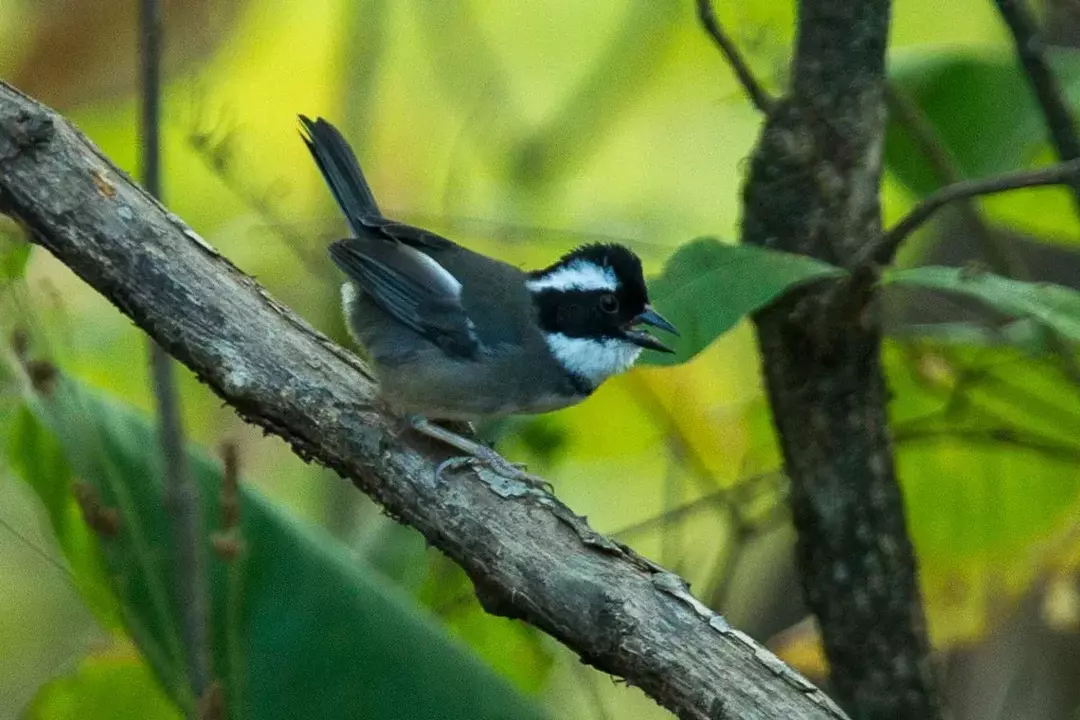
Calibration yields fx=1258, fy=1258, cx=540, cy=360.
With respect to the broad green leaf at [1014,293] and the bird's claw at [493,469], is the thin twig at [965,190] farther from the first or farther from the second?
the bird's claw at [493,469]

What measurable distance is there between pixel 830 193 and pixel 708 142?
132 inches

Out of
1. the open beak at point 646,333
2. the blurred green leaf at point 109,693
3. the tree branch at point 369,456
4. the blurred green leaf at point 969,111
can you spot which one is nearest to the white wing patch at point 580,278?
the open beak at point 646,333

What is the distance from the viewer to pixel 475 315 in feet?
10.7

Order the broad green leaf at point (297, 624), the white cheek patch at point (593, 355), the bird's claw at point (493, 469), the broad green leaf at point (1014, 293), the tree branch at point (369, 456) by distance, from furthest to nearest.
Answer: the white cheek patch at point (593, 355) → the broad green leaf at point (297, 624) → the bird's claw at point (493, 469) → the tree branch at point (369, 456) → the broad green leaf at point (1014, 293)

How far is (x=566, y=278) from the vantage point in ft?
10.6

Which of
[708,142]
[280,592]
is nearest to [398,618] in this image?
[280,592]

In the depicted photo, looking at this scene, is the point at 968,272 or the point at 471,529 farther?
the point at 471,529

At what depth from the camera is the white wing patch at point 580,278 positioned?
10.2 feet

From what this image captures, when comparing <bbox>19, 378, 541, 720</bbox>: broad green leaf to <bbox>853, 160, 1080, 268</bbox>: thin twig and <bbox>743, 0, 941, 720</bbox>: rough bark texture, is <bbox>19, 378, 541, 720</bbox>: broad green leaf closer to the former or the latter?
<bbox>743, 0, 941, 720</bbox>: rough bark texture

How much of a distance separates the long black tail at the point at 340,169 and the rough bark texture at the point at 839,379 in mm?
1027

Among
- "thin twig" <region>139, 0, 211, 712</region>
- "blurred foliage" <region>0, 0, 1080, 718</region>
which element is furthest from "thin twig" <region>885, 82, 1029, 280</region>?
"thin twig" <region>139, 0, 211, 712</region>

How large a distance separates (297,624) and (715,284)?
1.36 metres

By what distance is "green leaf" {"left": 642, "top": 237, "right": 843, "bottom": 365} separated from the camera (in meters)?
2.41

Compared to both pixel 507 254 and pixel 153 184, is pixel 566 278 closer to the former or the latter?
pixel 153 184
